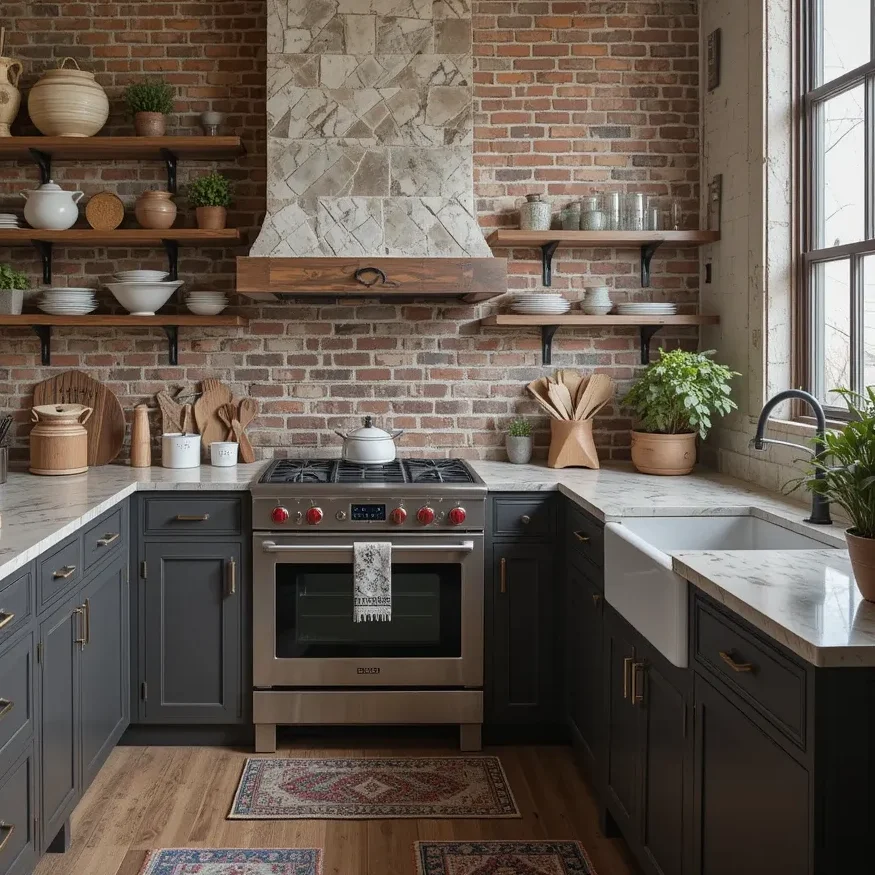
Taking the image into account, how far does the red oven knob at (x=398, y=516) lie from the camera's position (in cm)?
346

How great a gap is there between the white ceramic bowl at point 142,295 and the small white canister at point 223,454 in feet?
2.11

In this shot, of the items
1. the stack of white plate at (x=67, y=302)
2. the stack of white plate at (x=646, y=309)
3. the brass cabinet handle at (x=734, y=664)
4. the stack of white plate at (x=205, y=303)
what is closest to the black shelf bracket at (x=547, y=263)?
the stack of white plate at (x=646, y=309)

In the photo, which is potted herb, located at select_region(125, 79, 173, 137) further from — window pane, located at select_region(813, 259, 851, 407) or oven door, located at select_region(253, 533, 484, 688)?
window pane, located at select_region(813, 259, 851, 407)

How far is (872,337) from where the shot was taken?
2949 millimetres

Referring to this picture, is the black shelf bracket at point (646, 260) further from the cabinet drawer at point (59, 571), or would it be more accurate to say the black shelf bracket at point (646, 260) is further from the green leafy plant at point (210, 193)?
the cabinet drawer at point (59, 571)

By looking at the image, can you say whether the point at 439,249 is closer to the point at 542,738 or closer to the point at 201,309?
the point at 201,309

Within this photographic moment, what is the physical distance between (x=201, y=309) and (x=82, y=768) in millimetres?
1919

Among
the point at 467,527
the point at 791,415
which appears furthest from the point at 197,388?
the point at 791,415

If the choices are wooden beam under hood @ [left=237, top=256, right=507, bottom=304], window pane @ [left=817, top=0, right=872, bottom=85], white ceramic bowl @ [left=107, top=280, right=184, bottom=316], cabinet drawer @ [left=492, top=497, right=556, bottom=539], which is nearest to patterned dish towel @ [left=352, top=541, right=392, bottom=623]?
cabinet drawer @ [left=492, top=497, right=556, bottom=539]

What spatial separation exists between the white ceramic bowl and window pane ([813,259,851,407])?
8.28ft

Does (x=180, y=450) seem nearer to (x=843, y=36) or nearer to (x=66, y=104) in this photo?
(x=66, y=104)

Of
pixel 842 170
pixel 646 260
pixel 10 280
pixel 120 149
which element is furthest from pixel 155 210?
pixel 842 170

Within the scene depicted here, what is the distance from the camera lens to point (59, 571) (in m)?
2.66

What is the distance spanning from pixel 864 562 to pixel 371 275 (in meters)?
2.28
